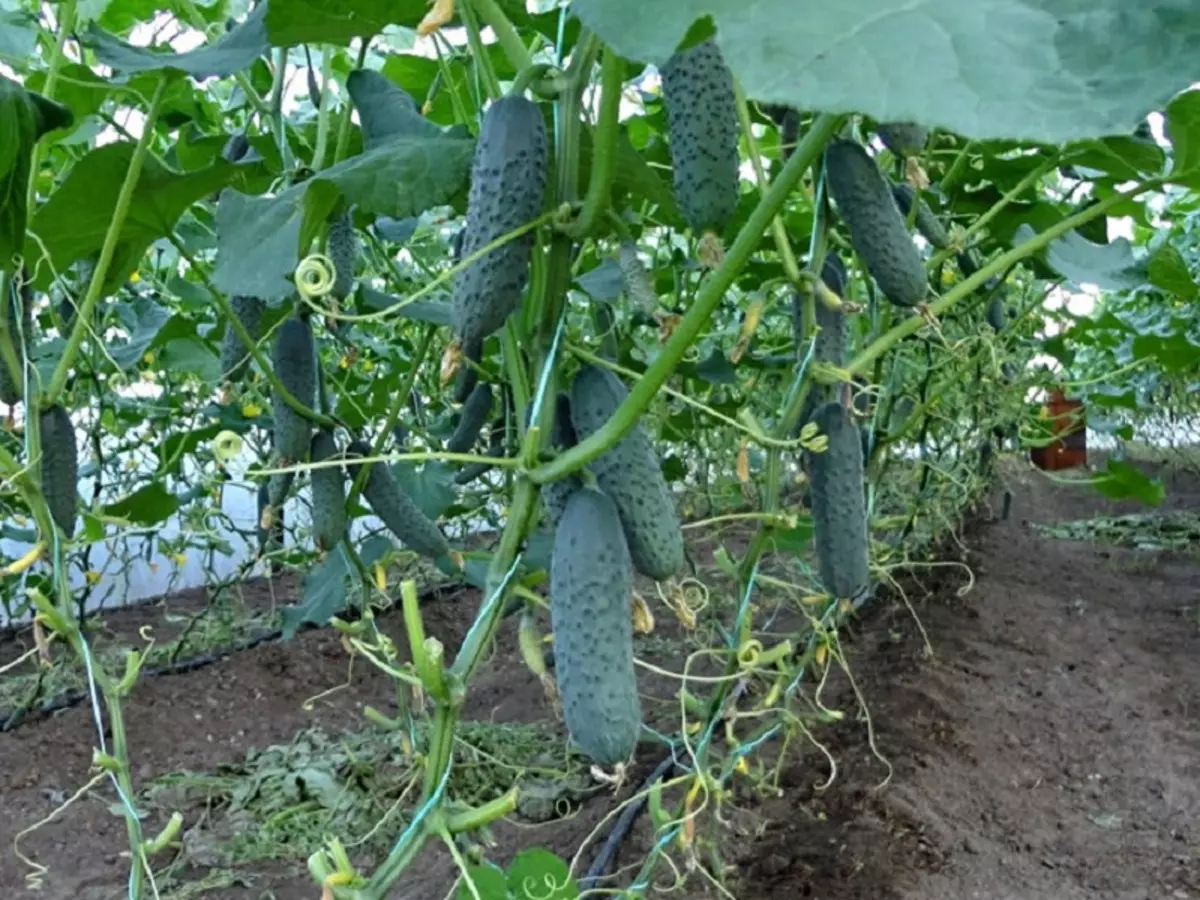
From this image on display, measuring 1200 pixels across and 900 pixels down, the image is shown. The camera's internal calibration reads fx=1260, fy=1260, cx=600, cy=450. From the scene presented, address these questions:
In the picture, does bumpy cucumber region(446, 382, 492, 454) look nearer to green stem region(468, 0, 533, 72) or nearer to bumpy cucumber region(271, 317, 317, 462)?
bumpy cucumber region(271, 317, 317, 462)

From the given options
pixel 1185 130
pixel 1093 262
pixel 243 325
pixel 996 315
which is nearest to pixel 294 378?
pixel 243 325

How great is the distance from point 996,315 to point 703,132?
2.43 m

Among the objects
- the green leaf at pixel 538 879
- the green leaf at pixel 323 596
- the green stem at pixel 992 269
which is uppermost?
the green stem at pixel 992 269

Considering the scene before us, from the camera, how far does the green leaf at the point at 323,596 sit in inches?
80.5

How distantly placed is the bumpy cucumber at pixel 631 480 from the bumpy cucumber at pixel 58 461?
2.31ft

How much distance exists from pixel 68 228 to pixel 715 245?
947 millimetres

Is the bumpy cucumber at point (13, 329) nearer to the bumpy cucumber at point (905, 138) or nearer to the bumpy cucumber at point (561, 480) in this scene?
the bumpy cucumber at point (561, 480)

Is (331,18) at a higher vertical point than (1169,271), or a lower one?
higher

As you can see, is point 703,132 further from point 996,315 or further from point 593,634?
point 996,315

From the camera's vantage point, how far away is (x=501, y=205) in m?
1.01

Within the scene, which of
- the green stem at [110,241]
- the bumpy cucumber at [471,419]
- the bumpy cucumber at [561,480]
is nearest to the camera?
the bumpy cucumber at [561,480]

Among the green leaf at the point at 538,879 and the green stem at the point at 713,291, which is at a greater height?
the green stem at the point at 713,291

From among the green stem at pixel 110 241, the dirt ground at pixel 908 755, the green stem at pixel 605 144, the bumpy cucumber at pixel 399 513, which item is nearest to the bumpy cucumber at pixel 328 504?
the bumpy cucumber at pixel 399 513

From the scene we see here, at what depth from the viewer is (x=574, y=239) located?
1101mm
